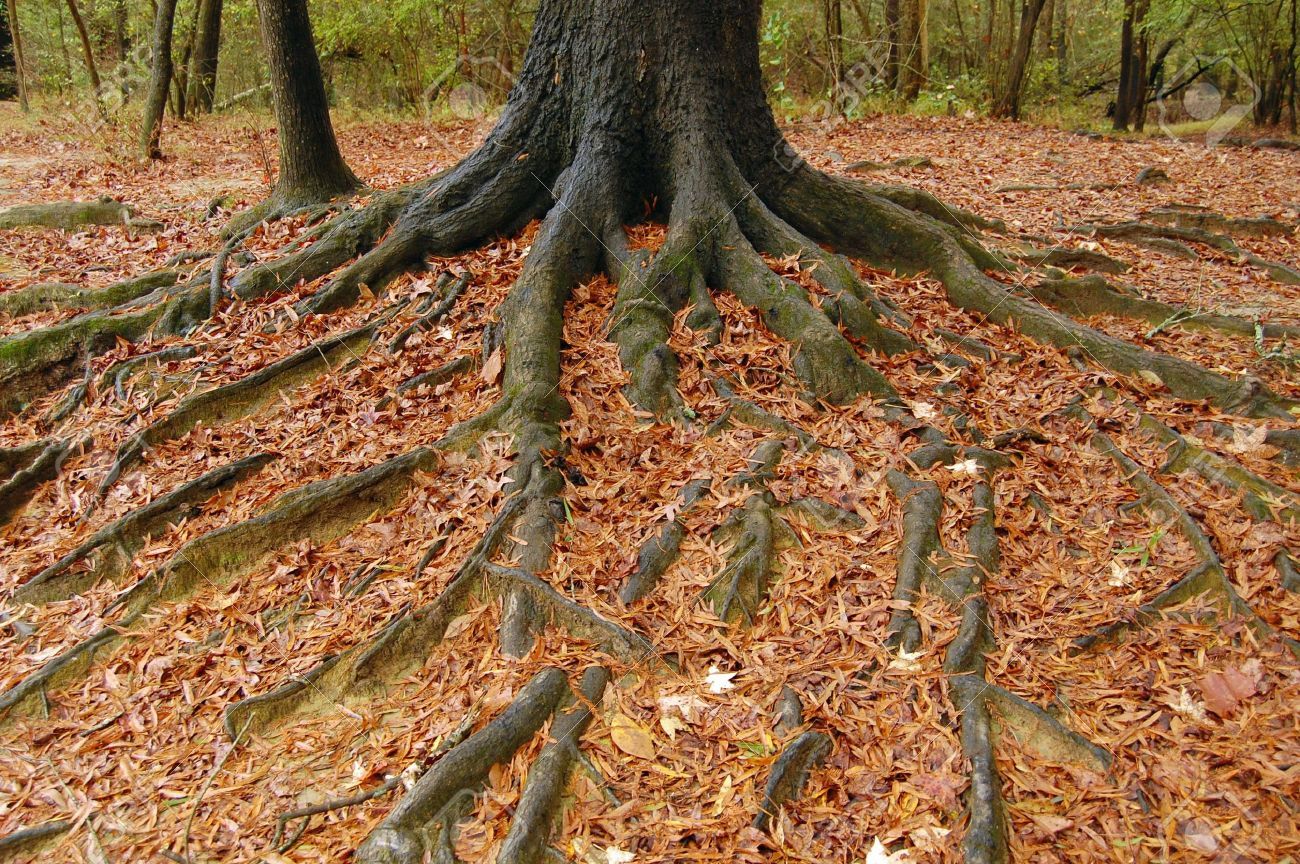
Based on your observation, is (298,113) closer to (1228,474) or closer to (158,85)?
(158,85)

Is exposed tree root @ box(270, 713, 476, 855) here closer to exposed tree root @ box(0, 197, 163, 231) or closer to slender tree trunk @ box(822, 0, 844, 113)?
exposed tree root @ box(0, 197, 163, 231)

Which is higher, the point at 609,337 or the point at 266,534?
the point at 609,337

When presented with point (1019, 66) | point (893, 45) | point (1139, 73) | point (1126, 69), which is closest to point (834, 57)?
point (893, 45)

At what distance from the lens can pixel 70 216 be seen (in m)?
8.01

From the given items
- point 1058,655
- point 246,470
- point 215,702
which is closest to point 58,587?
point 246,470

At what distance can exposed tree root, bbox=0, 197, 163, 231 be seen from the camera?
7.93 meters

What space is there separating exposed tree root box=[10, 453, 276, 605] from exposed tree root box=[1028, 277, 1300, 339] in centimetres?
551

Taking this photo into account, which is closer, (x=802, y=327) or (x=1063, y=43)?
(x=802, y=327)

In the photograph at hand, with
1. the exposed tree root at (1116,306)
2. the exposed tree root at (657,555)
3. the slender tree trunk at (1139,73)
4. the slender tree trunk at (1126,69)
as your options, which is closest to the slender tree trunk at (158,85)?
the exposed tree root at (657,555)

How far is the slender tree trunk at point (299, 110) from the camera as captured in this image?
705 centimetres

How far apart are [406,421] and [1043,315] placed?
4.01 m

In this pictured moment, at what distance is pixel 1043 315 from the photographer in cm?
511

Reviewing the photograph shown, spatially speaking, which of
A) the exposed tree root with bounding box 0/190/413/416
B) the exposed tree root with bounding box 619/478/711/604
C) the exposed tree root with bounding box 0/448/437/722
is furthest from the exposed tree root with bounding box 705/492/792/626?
the exposed tree root with bounding box 0/190/413/416

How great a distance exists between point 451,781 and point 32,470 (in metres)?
3.74
